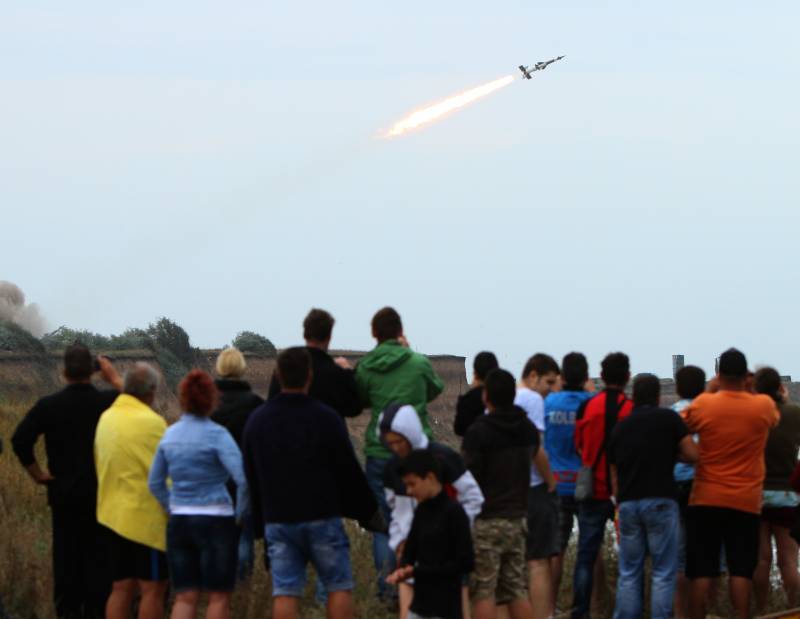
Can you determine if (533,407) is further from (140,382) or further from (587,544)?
(140,382)

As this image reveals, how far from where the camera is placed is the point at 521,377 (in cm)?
1307

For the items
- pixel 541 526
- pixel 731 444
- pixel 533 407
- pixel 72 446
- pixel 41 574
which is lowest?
pixel 41 574

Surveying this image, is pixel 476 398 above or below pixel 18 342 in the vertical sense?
below

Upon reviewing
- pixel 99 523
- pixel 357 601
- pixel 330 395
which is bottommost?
pixel 357 601

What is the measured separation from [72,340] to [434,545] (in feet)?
121

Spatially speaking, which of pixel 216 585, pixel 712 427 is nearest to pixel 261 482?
pixel 216 585

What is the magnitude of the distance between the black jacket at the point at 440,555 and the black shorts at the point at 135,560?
226cm

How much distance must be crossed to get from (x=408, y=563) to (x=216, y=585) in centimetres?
157

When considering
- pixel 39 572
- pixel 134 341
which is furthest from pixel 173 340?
pixel 39 572

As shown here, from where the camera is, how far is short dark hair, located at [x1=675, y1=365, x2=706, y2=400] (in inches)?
528

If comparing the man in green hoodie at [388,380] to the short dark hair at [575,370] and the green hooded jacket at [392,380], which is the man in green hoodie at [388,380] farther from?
the short dark hair at [575,370]

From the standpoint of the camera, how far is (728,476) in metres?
12.9

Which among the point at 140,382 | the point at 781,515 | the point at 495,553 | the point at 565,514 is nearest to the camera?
the point at 495,553

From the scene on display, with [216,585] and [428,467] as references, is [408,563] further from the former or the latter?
[216,585]
